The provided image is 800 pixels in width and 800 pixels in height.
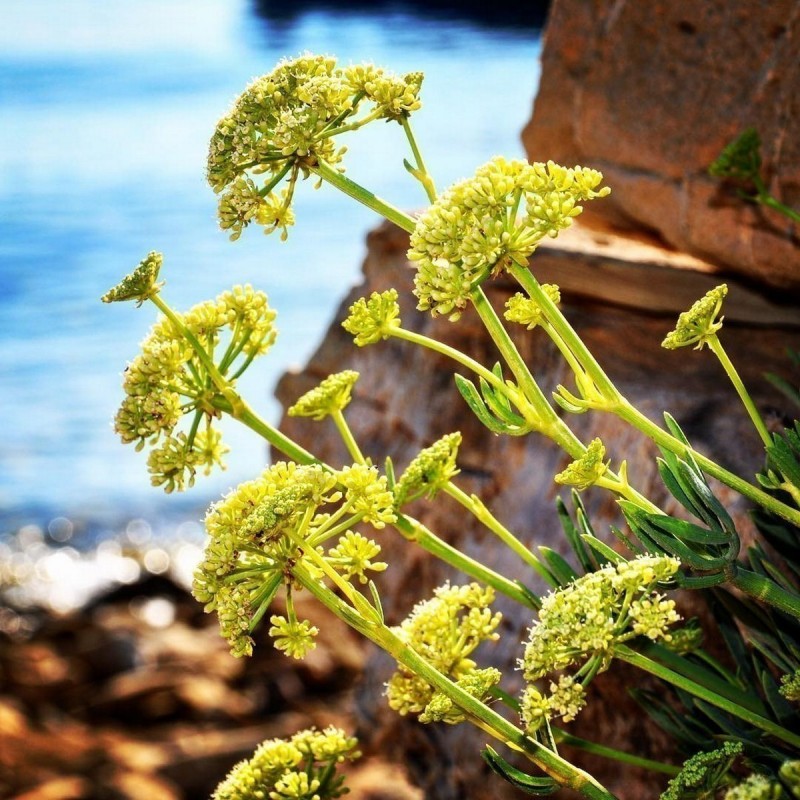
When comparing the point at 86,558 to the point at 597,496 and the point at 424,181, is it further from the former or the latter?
the point at 424,181

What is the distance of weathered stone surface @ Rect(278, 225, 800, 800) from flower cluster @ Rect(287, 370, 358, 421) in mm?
718

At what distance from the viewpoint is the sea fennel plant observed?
3.48 ft

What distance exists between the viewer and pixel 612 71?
2.54 m

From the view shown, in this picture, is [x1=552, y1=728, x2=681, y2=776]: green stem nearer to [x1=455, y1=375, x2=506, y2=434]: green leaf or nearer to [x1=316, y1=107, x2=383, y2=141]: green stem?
[x1=455, y1=375, x2=506, y2=434]: green leaf

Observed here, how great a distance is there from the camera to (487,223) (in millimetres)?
1056

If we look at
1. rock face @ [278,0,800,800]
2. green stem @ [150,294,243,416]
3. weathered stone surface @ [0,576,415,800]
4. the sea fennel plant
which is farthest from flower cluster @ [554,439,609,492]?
weathered stone surface @ [0,576,415,800]

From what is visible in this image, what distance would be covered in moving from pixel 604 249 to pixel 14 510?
4.13 metres

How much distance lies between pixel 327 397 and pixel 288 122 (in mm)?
367

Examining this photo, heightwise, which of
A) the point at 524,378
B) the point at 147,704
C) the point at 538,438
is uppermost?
the point at 524,378

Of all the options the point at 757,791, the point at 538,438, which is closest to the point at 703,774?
the point at 757,791

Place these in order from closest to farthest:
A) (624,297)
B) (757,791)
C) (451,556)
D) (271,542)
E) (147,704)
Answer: (757,791) → (271,542) → (451,556) → (624,297) → (147,704)

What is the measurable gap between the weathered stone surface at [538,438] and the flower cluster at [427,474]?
0.67m

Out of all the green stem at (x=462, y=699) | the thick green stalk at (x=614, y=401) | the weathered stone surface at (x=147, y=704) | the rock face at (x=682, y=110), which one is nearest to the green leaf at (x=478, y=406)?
the thick green stalk at (x=614, y=401)

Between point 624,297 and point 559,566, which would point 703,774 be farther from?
point 624,297
